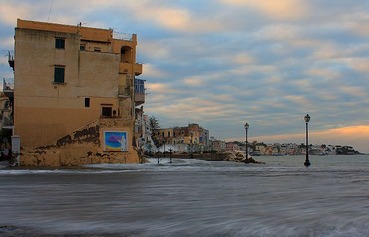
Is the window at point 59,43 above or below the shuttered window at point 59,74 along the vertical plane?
above

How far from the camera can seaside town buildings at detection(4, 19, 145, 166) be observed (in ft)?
143

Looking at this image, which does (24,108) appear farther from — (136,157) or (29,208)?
(29,208)

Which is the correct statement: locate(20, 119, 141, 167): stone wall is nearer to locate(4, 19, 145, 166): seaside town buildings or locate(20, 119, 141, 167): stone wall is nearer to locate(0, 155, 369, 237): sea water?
locate(4, 19, 145, 166): seaside town buildings

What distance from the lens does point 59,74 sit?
4494 cm

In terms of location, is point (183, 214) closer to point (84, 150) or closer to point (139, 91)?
point (84, 150)

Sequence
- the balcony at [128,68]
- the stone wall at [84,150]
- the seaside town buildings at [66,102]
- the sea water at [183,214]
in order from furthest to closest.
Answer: the balcony at [128,68]
the seaside town buildings at [66,102]
the stone wall at [84,150]
the sea water at [183,214]

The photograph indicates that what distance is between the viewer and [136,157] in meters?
45.9

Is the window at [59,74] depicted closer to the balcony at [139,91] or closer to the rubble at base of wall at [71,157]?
the rubble at base of wall at [71,157]

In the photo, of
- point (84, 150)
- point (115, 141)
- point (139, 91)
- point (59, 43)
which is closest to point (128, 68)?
point (139, 91)

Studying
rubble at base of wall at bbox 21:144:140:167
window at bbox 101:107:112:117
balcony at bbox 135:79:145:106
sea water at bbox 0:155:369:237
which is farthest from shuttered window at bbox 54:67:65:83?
sea water at bbox 0:155:369:237

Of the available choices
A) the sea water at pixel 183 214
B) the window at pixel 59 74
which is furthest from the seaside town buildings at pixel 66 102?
the sea water at pixel 183 214

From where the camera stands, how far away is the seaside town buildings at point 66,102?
43500 mm

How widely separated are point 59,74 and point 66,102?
2.88m

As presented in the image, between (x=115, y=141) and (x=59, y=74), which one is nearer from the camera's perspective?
(x=115, y=141)
